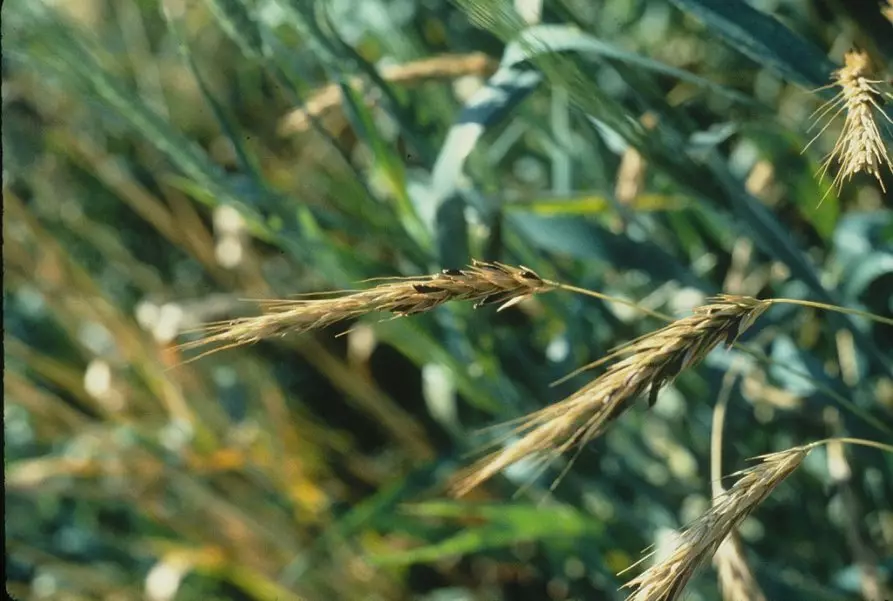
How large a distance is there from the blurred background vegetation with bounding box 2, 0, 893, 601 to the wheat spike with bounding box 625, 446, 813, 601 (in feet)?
0.34

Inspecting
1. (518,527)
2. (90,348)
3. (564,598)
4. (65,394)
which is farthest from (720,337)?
(65,394)

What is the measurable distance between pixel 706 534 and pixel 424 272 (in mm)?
526

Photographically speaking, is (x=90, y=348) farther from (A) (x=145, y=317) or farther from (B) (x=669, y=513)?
(B) (x=669, y=513)

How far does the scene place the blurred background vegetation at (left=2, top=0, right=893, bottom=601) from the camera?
80 centimetres

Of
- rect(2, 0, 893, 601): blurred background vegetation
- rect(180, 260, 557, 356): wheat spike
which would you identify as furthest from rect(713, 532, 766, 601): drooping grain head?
rect(180, 260, 557, 356): wheat spike

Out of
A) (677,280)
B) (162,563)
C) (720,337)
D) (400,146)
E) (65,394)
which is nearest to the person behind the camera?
(720,337)

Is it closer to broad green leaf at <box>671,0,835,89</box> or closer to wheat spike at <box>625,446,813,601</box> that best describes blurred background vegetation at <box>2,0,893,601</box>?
broad green leaf at <box>671,0,835,89</box>

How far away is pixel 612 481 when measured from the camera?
1.00 metres

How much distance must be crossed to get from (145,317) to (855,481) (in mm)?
952

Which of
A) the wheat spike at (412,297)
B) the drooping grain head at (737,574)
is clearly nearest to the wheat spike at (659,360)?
the wheat spike at (412,297)

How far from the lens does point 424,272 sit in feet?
3.01

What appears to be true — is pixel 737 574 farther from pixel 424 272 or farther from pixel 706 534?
pixel 424 272

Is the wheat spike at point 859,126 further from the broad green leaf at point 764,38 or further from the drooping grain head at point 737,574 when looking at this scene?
the drooping grain head at point 737,574

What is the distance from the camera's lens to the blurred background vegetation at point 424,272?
0.80 m
